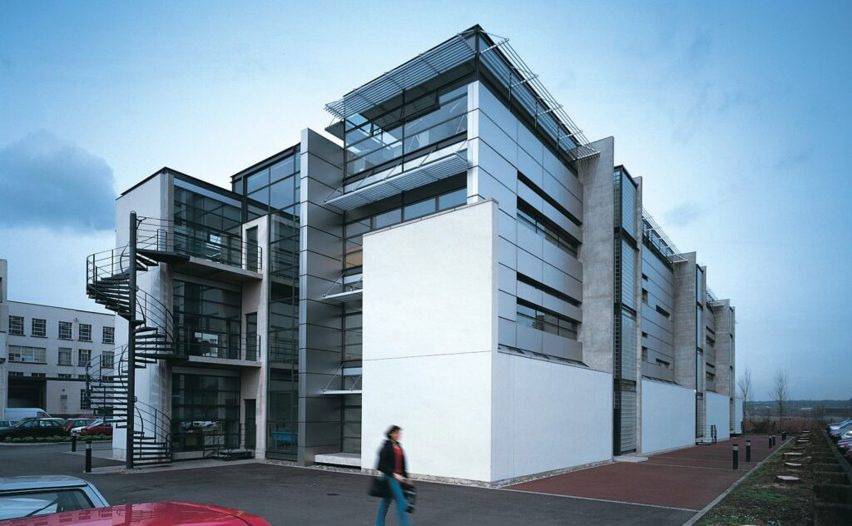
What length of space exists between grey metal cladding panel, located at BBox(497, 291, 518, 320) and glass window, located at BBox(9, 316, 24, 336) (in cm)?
5283

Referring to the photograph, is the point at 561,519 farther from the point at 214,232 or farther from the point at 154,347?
the point at 214,232

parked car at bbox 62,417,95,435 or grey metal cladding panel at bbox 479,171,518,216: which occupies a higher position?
grey metal cladding panel at bbox 479,171,518,216

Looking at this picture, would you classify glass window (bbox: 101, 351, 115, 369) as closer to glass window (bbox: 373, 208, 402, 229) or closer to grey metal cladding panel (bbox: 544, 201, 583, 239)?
glass window (bbox: 373, 208, 402, 229)

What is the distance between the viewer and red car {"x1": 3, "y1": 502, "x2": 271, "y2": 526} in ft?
10.9

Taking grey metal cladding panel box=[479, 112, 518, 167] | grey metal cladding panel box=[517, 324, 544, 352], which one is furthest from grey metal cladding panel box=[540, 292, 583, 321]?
grey metal cladding panel box=[479, 112, 518, 167]

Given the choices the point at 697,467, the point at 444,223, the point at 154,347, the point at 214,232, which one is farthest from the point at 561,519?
the point at 214,232

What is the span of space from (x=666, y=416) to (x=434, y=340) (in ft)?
66.0

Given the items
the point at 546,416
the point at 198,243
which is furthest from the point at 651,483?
the point at 198,243

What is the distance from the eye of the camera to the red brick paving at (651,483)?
1398 cm

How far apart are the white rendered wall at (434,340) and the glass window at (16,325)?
162 feet

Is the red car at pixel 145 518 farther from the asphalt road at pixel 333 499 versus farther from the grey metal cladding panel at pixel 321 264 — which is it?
the grey metal cladding panel at pixel 321 264

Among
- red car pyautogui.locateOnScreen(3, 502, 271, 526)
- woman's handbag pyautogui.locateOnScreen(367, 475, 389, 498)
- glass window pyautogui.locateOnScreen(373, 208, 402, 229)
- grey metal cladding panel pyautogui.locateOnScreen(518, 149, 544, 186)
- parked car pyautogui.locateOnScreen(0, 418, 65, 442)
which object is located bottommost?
parked car pyautogui.locateOnScreen(0, 418, 65, 442)

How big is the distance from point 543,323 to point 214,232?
1354 centimetres

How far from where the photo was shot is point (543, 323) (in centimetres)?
2231
